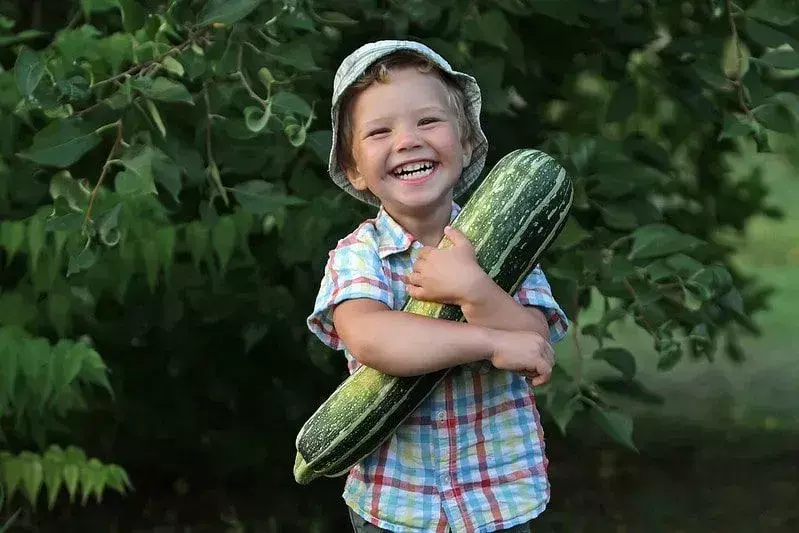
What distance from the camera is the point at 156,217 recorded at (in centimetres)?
378

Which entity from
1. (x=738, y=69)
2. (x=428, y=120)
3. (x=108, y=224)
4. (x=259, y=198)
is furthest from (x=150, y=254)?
(x=738, y=69)

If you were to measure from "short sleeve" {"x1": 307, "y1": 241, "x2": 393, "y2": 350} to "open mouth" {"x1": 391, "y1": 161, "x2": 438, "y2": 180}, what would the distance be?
16 cm

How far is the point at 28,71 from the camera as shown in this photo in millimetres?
3236

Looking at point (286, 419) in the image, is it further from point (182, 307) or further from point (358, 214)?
point (358, 214)

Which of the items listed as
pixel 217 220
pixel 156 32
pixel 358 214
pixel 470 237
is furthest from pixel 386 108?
pixel 358 214

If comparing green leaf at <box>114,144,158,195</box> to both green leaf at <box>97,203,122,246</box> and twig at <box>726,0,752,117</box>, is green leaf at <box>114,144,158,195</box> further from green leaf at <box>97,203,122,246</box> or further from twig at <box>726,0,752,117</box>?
twig at <box>726,0,752,117</box>

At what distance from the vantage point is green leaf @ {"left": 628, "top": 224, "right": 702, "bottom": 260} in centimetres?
388

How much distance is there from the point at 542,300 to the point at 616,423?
131 cm

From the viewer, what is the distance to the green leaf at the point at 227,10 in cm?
314

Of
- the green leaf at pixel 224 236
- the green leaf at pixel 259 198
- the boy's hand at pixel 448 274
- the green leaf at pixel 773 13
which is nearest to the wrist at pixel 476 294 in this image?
the boy's hand at pixel 448 274

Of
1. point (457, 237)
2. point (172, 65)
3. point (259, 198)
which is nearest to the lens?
point (457, 237)

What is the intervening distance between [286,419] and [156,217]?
1.97 metres

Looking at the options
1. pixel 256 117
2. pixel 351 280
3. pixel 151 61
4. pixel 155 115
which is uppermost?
pixel 351 280

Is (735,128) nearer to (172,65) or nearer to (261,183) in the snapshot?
(261,183)
